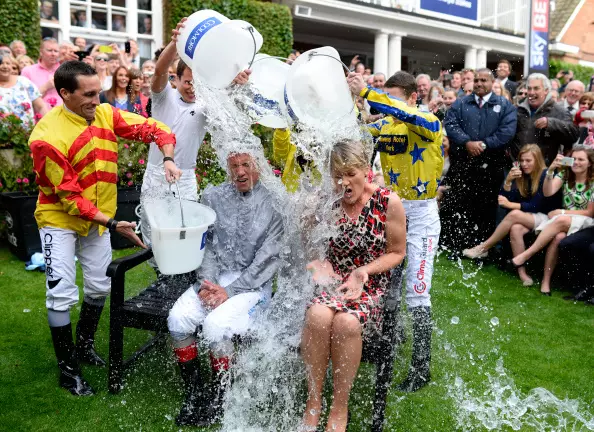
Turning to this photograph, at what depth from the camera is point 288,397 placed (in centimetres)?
346

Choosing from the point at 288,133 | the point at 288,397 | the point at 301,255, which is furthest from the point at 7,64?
the point at 288,397

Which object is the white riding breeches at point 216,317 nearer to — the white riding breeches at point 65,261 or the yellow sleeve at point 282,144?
the white riding breeches at point 65,261

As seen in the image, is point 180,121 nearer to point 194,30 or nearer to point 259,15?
point 194,30

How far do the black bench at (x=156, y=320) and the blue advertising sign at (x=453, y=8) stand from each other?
1662 centimetres

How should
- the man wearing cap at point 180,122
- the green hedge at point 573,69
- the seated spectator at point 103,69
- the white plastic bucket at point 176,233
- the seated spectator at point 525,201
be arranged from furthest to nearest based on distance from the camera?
the green hedge at point 573,69 < the seated spectator at point 103,69 < the seated spectator at point 525,201 < the man wearing cap at point 180,122 < the white plastic bucket at point 176,233

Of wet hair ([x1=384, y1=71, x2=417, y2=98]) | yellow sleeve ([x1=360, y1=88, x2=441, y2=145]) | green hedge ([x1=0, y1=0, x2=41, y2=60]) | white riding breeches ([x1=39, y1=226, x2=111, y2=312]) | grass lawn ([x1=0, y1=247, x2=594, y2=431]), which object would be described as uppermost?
green hedge ([x1=0, y1=0, x2=41, y2=60])

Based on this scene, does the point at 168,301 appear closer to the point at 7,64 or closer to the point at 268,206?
the point at 268,206

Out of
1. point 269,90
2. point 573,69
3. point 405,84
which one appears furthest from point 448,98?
point 573,69

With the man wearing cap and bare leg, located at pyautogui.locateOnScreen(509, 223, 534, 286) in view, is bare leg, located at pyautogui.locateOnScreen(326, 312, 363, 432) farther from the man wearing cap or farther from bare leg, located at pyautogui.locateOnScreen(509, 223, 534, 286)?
bare leg, located at pyautogui.locateOnScreen(509, 223, 534, 286)

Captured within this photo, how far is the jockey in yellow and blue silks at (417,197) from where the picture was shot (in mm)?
3859

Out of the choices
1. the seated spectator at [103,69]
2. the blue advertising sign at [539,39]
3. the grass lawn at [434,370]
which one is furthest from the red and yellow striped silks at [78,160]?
the blue advertising sign at [539,39]

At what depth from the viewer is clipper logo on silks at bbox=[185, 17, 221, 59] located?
3.67 meters

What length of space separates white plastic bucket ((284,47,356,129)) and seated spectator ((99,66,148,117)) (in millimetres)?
4251

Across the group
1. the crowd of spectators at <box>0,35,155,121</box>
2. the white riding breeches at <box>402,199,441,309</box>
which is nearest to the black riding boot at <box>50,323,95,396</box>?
the white riding breeches at <box>402,199,441,309</box>
